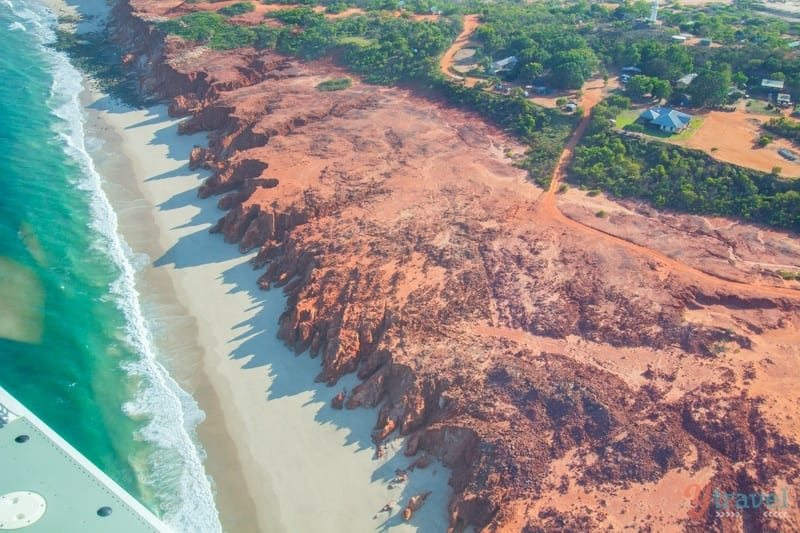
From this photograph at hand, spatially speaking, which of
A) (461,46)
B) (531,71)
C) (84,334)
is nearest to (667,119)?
(531,71)

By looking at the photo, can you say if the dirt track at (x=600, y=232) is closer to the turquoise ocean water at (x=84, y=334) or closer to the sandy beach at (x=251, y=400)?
the sandy beach at (x=251, y=400)

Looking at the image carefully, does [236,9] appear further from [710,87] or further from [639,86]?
[710,87]

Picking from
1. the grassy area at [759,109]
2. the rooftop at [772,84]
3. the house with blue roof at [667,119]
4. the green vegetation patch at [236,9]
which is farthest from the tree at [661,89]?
the green vegetation patch at [236,9]

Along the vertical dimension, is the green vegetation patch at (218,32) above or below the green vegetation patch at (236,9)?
below

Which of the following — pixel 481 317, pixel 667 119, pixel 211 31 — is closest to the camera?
pixel 481 317

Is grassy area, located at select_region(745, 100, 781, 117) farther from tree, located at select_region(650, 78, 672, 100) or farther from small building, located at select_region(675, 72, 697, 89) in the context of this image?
tree, located at select_region(650, 78, 672, 100)

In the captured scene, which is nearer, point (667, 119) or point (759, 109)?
point (667, 119)
